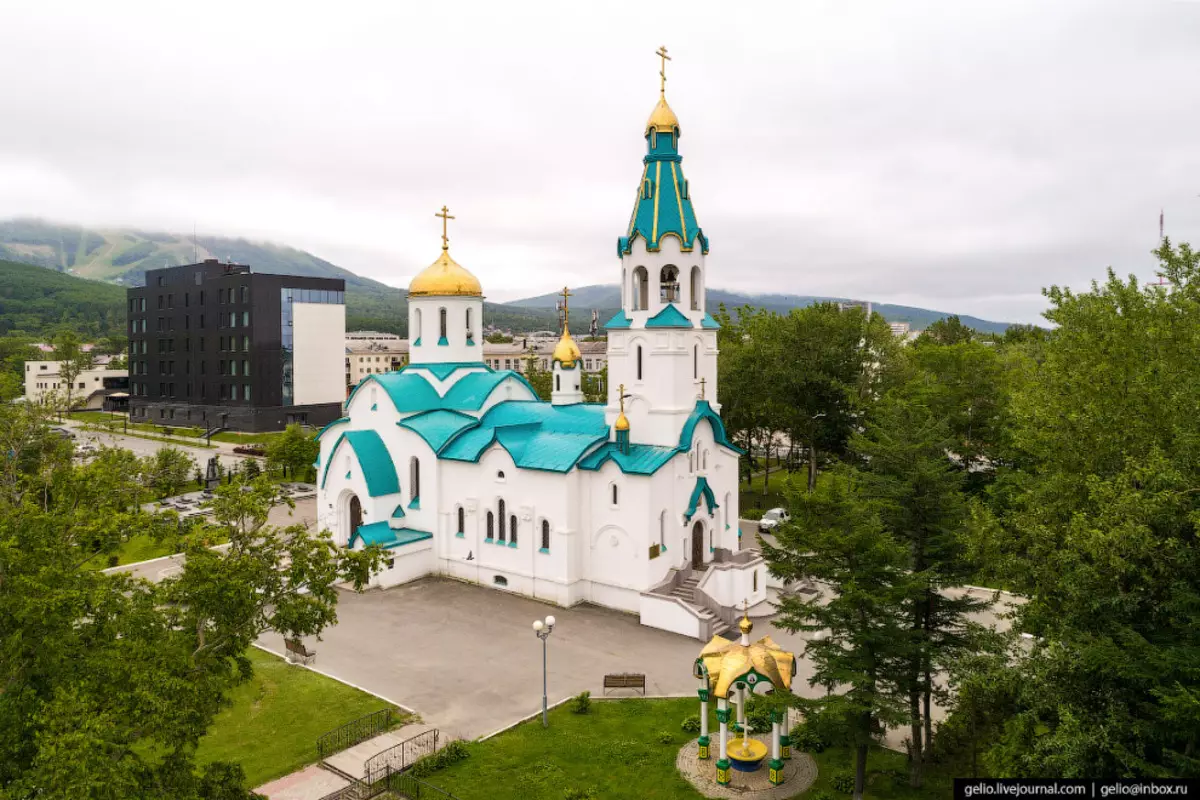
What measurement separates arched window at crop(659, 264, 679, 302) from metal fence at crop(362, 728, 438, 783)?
1529 cm

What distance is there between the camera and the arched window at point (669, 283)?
2588 centimetres

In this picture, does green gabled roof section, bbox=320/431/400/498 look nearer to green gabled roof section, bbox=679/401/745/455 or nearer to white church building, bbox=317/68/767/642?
white church building, bbox=317/68/767/642

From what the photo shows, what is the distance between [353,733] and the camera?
17.0 metres

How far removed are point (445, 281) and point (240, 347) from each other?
3944 centimetres

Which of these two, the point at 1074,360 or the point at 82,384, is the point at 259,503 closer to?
the point at 1074,360

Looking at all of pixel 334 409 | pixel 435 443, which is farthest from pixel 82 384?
pixel 435 443

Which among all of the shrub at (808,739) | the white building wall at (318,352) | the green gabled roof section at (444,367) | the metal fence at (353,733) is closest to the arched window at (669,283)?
the green gabled roof section at (444,367)

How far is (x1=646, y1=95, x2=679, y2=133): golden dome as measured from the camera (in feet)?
84.9

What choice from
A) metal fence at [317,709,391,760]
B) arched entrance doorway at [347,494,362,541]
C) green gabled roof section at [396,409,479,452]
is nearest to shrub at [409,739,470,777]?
metal fence at [317,709,391,760]

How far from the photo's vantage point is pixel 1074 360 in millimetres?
16547

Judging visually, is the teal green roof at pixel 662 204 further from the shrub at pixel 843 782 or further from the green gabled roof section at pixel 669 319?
the shrub at pixel 843 782

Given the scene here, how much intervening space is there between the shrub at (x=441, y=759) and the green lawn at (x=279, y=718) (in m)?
2.34

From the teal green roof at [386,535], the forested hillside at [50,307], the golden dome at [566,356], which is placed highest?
Result: the forested hillside at [50,307]

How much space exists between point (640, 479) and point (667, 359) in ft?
13.6
